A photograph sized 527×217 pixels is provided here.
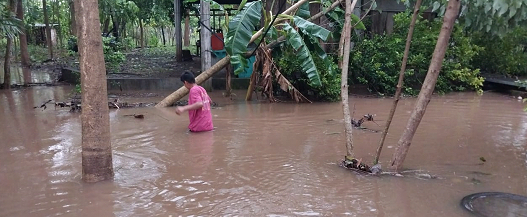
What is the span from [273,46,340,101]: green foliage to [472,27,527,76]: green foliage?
5153mm

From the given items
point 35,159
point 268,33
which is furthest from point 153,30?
point 35,159

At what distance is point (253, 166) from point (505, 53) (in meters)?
10.6

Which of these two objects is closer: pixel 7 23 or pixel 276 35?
pixel 276 35

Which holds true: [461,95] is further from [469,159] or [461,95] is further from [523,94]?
[469,159]

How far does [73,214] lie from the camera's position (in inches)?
160

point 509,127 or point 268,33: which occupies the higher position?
point 268,33

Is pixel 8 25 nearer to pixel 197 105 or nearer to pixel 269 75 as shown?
pixel 269 75

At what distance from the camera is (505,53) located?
13.0m

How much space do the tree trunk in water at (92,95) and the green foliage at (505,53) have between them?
11.4 m

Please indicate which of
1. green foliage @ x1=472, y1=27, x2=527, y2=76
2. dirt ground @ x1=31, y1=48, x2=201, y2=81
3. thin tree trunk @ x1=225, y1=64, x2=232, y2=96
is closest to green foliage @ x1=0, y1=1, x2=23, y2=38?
dirt ground @ x1=31, y1=48, x2=201, y2=81

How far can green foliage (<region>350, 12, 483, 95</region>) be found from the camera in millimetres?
11625

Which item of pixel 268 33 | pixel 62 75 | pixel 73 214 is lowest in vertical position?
pixel 73 214

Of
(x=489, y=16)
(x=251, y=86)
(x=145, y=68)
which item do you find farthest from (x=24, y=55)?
(x=489, y=16)

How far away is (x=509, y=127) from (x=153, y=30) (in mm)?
30960
